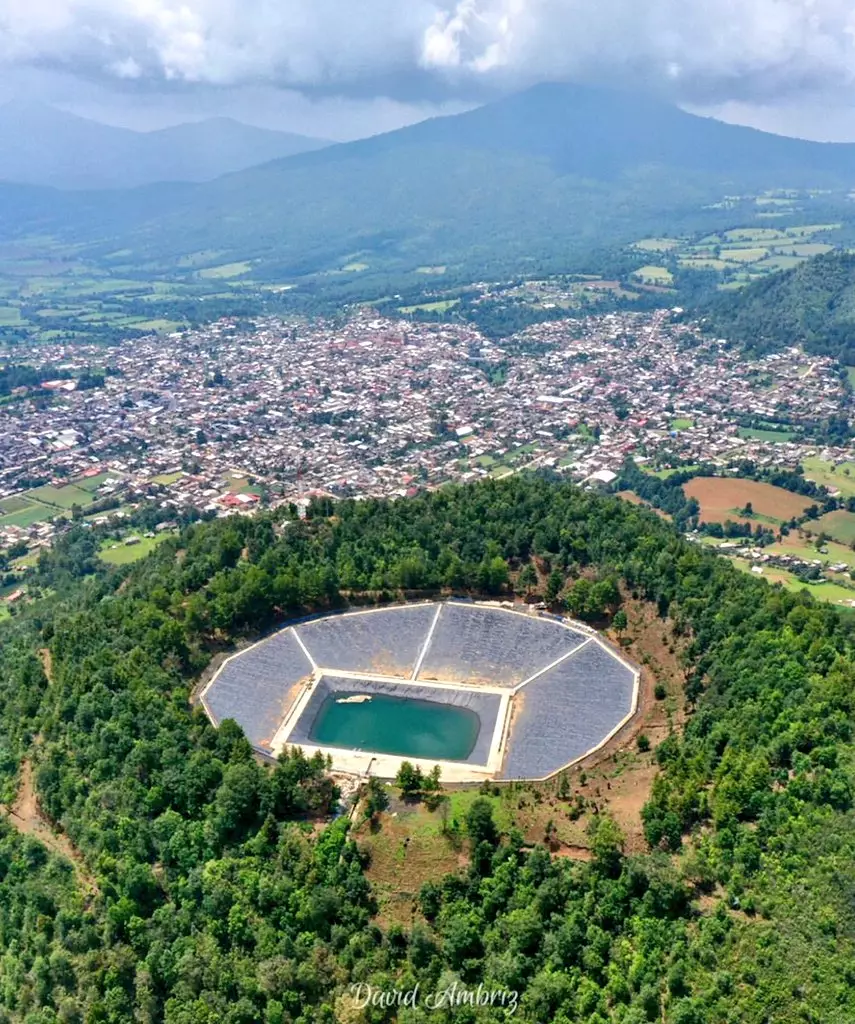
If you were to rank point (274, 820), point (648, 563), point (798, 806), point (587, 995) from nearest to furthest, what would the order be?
point (587, 995) → point (798, 806) → point (274, 820) → point (648, 563)

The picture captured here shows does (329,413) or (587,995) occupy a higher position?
(587,995)

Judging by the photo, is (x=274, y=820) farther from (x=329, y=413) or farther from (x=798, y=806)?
(x=329, y=413)

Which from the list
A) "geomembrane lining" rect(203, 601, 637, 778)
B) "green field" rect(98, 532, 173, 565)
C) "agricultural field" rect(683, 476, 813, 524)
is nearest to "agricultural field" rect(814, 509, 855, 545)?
"agricultural field" rect(683, 476, 813, 524)

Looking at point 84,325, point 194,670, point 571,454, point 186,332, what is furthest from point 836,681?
point 84,325

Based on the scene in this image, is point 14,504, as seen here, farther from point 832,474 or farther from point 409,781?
point 832,474

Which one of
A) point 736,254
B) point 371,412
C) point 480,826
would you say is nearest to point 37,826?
point 480,826

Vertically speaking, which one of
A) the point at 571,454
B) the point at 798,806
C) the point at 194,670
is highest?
the point at 798,806

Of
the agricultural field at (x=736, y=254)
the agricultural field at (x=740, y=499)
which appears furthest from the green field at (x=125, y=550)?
the agricultural field at (x=736, y=254)

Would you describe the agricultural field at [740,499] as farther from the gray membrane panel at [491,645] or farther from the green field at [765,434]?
the gray membrane panel at [491,645]
